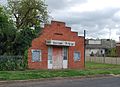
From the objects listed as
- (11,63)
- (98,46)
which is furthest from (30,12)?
(98,46)

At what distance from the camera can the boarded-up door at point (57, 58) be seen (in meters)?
37.6

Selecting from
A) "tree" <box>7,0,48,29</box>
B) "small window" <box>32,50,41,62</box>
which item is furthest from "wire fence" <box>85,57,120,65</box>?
"small window" <box>32,50,41,62</box>

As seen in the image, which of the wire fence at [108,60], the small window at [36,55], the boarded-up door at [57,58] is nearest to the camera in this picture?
the small window at [36,55]

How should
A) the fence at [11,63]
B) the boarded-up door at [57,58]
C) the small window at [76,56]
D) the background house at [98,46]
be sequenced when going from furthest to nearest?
the background house at [98,46] < the small window at [76,56] < the boarded-up door at [57,58] < the fence at [11,63]

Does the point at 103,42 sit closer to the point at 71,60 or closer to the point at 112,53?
the point at 112,53

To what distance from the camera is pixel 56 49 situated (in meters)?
37.9

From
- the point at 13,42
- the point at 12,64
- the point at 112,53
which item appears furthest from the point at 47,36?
the point at 112,53

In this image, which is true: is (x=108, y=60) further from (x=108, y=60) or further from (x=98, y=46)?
(x=98, y=46)

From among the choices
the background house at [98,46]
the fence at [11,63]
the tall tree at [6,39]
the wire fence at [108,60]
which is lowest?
the fence at [11,63]

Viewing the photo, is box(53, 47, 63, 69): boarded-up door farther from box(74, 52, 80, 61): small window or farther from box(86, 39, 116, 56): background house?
box(86, 39, 116, 56): background house

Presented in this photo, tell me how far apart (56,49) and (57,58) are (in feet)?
3.60

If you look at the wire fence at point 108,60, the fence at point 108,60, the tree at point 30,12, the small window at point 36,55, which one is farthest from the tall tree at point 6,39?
the fence at point 108,60

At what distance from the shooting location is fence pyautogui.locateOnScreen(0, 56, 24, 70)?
3065 centimetres

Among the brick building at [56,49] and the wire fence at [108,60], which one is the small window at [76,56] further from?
the wire fence at [108,60]
